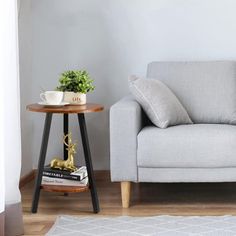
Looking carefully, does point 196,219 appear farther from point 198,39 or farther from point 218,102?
point 198,39

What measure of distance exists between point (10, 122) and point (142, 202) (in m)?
1.13

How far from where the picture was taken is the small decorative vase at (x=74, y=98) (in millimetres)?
3324

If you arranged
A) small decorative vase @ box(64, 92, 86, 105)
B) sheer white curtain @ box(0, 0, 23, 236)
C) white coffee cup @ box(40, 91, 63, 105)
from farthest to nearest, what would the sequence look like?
small decorative vase @ box(64, 92, 86, 105)
white coffee cup @ box(40, 91, 63, 105)
sheer white curtain @ box(0, 0, 23, 236)

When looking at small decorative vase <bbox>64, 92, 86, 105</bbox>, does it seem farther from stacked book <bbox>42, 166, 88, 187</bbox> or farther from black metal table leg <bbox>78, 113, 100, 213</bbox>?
stacked book <bbox>42, 166, 88, 187</bbox>

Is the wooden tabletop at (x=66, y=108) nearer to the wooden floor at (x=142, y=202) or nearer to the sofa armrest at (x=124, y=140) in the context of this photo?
the sofa armrest at (x=124, y=140)

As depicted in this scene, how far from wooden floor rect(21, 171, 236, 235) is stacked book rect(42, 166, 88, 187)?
0.16 metres

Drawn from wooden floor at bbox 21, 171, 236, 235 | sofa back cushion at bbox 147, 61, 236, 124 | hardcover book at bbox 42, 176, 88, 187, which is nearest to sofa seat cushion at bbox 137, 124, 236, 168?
wooden floor at bbox 21, 171, 236, 235

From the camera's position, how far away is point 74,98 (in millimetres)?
3328

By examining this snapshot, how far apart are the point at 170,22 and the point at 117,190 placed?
1.30 meters

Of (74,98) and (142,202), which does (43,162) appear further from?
(142,202)

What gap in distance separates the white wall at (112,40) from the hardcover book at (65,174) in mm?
862

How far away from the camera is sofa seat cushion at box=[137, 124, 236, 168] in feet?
10.2

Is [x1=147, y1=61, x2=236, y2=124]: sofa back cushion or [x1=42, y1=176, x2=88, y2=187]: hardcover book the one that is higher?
[x1=147, y1=61, x2=236, y2=124]: sofa back cushion

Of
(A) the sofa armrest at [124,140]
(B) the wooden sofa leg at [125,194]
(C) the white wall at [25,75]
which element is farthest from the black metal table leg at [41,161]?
(C) the white wall at [25,75]
